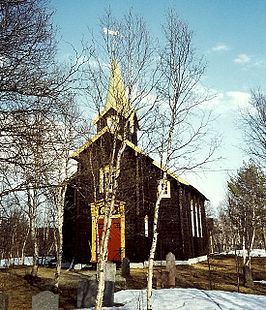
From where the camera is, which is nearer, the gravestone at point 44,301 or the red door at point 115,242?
the gravestone at point 44,301

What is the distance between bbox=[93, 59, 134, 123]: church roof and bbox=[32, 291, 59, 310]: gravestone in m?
5.40

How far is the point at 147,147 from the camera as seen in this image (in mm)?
11453

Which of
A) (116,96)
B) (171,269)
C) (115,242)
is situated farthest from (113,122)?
(115,242)

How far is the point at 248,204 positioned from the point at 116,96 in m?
19.7

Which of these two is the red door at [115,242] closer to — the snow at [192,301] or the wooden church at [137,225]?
the wooden church at [137,225]

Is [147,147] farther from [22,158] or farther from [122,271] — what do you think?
[122,271]

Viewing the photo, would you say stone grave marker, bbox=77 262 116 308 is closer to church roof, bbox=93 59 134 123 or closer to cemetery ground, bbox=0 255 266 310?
cemetery ground, bbox=0 255 266 310

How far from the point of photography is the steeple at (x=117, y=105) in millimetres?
10891

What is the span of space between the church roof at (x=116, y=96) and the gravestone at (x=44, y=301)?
5405mm

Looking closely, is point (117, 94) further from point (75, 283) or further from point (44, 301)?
point (75, 283)

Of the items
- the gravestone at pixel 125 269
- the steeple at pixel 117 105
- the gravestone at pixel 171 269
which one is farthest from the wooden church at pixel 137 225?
the steeple at pixel 117 105

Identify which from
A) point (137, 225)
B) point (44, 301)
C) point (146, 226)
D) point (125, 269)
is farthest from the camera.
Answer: point (146, 226)

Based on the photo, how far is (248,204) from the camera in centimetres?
2747

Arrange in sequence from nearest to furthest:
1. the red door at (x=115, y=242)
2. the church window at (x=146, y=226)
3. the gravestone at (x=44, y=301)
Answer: the gravestone at (x=44, y=301) → the red door at (x=115, y=242) → the church window at (x=146, y=226)
